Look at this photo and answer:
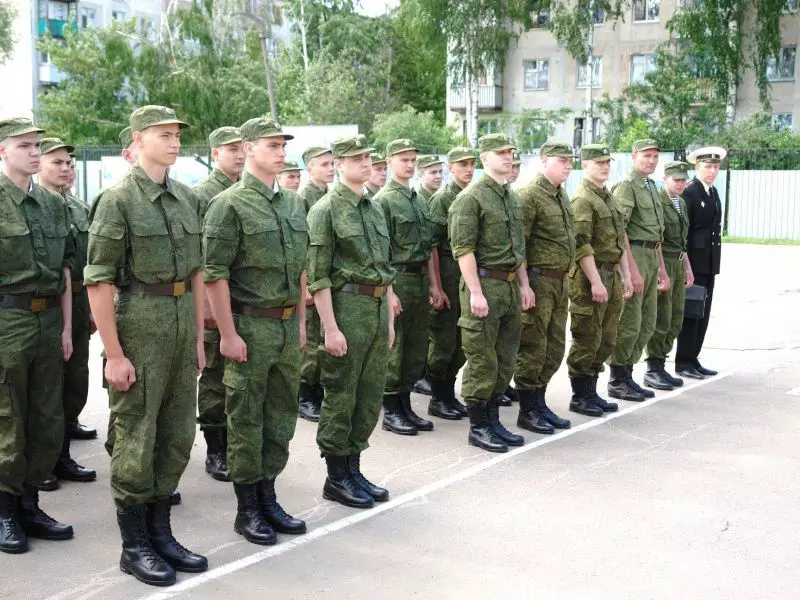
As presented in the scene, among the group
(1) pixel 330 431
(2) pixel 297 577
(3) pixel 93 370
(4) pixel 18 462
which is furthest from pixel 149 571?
(3) pixel 93 370

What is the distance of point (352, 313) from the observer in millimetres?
5875

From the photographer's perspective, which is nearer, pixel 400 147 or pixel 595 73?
pixel 400 147

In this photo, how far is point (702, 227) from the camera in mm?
9805

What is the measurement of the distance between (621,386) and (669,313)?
977mm

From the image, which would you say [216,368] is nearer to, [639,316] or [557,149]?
[557,149]

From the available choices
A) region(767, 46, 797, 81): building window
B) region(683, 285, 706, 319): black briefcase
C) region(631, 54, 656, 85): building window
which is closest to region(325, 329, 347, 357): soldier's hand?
region(683, 285, 706, 319): black briefcase

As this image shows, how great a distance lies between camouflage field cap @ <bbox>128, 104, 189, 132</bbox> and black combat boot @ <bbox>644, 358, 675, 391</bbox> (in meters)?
5.87

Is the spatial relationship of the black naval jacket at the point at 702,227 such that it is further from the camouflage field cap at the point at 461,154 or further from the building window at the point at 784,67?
the building window at the point at 784,67

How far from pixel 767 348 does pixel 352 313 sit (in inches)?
281

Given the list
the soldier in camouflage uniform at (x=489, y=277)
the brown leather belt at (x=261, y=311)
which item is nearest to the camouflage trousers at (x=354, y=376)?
the brown leather belt at (x=261, y=311)

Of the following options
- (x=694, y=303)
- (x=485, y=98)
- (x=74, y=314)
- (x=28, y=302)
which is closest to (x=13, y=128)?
(x=28, y=302)

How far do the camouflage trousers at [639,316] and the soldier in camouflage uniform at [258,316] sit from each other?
4167 mm

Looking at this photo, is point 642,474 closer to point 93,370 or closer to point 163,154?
point 163,154

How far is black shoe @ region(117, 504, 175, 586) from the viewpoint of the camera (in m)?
4.65
